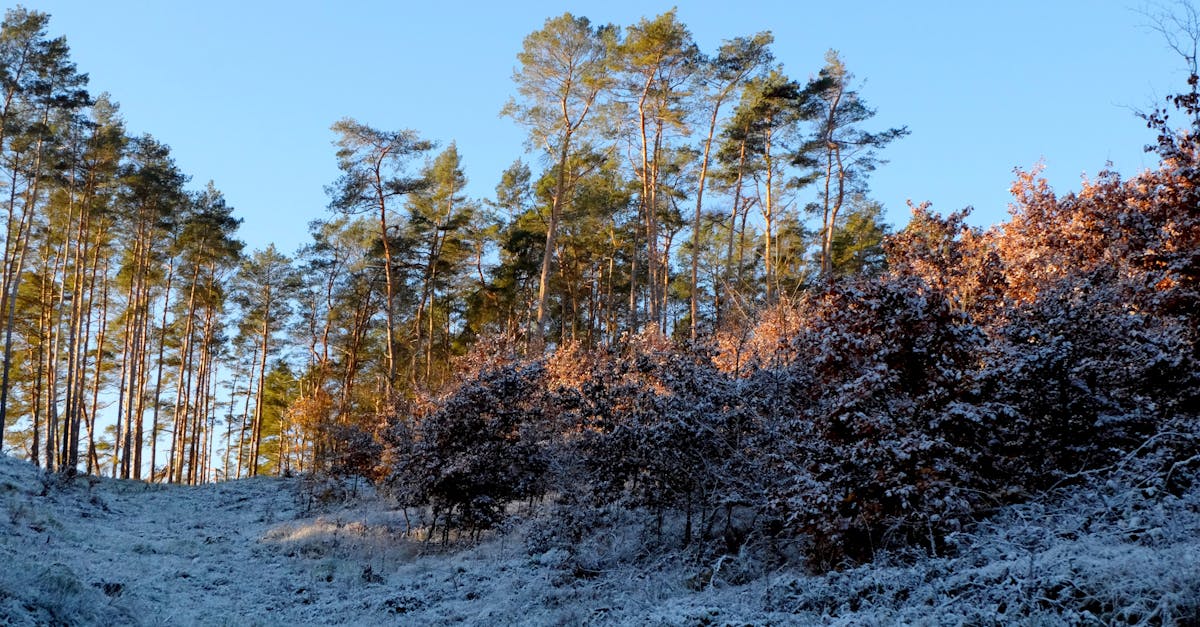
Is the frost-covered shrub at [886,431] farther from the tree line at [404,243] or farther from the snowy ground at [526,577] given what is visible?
the tree line at [404,243]

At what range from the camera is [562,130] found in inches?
1005

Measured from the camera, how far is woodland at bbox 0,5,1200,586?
834 cm

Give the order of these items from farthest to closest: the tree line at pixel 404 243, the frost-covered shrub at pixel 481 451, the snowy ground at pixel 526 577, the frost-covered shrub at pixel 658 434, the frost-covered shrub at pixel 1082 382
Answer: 1. the tree line at pixel 404 243
2. the frost-covered shrub at pixel 481 451
3. the frost-covered shrub at pixel 658 434
4. the frost-covered shrub at pixel 1082 382
5. the snowy ground at pixel 526 577

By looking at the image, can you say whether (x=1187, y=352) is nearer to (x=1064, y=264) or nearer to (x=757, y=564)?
(x=1064, y=264)

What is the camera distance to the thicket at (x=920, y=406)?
793 cm

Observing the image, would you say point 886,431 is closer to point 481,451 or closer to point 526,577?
point 526,577

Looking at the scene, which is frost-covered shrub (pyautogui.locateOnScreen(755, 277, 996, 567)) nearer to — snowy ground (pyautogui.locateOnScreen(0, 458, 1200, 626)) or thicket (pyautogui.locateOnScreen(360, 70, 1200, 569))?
thicket (pyautogui.locateOnScreen(360, 70, 1200, 569))

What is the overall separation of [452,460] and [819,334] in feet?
23.4

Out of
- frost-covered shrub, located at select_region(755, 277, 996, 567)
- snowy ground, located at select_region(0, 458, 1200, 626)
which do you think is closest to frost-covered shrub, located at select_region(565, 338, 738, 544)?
snowy ground, located at select_region(0, 458, 1200, 626)

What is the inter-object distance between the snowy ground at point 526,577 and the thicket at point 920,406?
0.65 metres

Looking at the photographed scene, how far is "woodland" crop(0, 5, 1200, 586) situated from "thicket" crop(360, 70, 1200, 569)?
0.04 m

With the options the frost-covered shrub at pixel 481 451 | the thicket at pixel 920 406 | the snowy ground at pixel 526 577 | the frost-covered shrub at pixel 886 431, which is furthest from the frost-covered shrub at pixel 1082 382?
the frost-covered shrub at pixel 481 451

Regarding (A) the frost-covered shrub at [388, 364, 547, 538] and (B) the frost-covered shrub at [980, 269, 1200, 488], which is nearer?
(B) the frost-covered shrub at [980, 269, 1200, 488]

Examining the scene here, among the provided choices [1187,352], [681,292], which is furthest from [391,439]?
[681,292]
